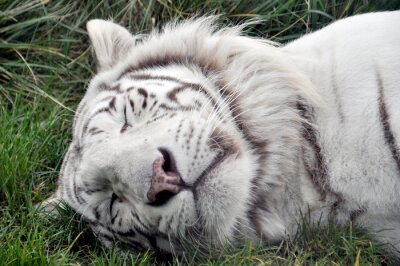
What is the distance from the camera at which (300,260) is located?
2.63 metres

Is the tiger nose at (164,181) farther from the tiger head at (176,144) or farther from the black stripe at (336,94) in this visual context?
the black stripe at (336,94)

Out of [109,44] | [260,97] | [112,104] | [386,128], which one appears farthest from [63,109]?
[386,128]

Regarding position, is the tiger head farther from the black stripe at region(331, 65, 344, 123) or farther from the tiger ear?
the black stripe at region(331, 65, 344, 123)

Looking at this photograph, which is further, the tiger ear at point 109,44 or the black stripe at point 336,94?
the tiger ear at point 109,44

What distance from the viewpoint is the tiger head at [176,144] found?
2533mm

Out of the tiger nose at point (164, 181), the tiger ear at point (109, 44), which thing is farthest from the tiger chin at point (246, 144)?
the tiger ear at point (109, 44)

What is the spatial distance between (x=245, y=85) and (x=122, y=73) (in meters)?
0.57

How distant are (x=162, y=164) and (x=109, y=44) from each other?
94cm

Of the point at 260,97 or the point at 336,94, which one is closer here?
the point at 336,94

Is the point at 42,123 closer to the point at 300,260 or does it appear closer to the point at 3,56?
the point at 3,56

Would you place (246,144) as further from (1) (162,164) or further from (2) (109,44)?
(2) (109,44)

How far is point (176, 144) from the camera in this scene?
2.55m

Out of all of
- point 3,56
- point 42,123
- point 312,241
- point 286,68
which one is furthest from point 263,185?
point 3,56

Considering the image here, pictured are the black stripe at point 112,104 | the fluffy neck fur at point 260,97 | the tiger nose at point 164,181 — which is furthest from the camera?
the black stripe at point 112,104
